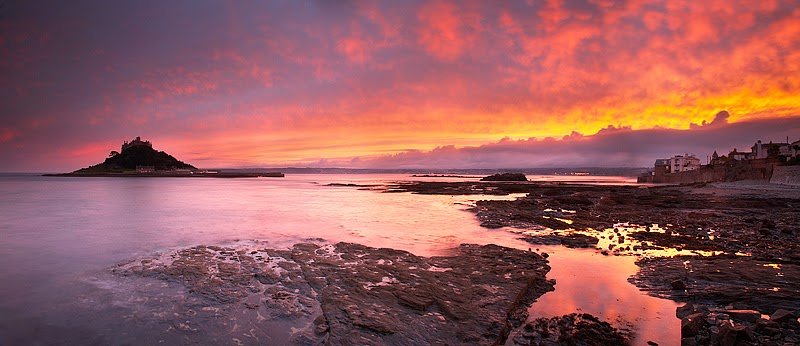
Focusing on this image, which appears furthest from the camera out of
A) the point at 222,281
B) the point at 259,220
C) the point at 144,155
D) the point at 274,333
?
the point at 144,155

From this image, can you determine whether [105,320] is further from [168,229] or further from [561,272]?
[168,229]

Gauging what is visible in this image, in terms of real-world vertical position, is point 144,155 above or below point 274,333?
above

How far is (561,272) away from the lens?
35.0 ft

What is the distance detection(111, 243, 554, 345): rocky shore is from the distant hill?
174970 millimetres

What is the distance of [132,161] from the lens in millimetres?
154875

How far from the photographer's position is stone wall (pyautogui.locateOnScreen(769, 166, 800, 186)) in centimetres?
4489

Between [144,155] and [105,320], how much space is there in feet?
603

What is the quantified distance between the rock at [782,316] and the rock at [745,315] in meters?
0.21

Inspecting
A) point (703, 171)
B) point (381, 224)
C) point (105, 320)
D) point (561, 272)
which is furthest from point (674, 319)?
point (703, 171)

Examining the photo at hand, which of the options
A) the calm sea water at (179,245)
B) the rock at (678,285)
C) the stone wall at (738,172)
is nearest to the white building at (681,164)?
the stone wall at (738,172)

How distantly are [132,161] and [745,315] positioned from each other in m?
190

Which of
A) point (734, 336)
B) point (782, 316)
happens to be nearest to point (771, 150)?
point (782, 316)

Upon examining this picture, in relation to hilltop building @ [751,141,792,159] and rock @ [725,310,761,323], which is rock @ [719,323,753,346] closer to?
rock @ [725,310,761,323]

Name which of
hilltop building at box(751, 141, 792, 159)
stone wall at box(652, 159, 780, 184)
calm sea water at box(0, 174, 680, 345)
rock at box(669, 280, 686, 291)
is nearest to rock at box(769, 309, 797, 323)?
calm sea water at box(0, 174, 680, 345)
